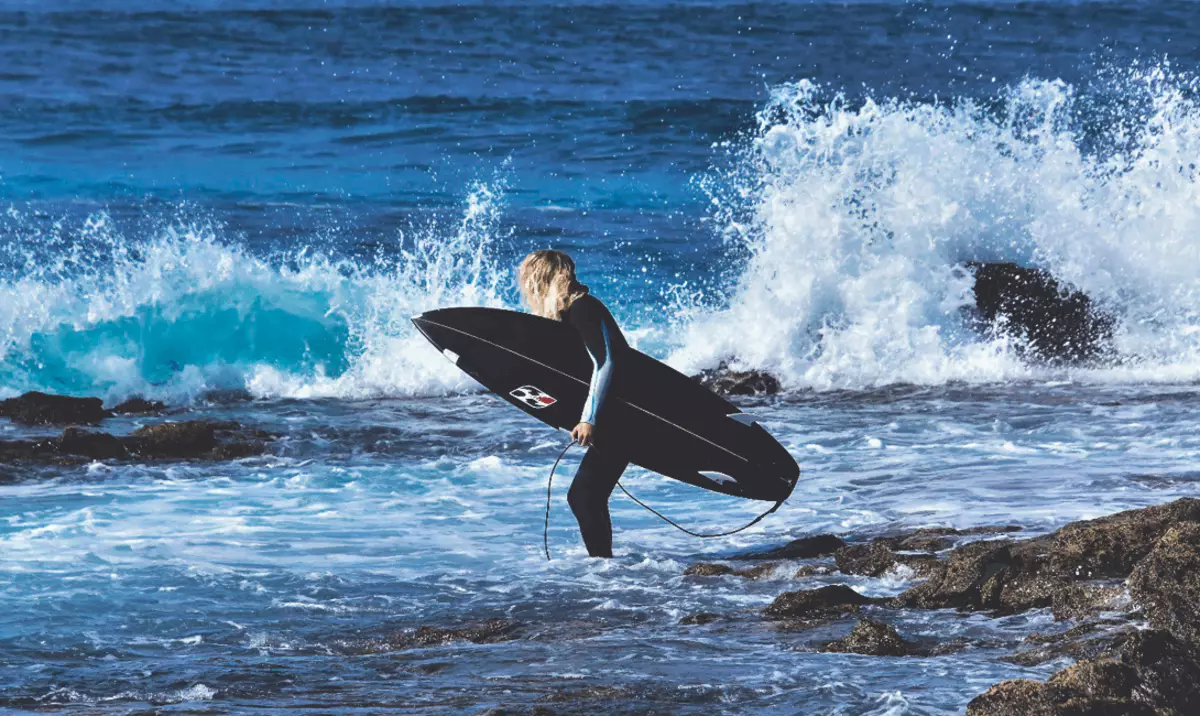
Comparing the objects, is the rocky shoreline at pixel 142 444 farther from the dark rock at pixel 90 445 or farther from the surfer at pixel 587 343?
the surfer at pixel 587 343

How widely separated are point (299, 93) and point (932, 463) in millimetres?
26209

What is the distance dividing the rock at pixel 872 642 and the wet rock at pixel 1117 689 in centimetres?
108

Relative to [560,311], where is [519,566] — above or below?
below

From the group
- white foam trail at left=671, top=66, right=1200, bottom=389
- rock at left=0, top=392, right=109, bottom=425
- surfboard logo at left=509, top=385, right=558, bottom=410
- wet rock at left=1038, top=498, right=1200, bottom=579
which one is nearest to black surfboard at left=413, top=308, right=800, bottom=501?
surfboard logo at left=509, top=385, right=558, bottom=410

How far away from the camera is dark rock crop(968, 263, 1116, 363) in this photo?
14.5 meters

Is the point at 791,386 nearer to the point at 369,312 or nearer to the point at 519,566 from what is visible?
the point at 369,312

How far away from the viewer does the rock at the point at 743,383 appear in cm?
1371

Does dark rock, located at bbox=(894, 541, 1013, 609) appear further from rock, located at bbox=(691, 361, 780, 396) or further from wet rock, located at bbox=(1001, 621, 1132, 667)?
rock, located at bbox=(691, 361, 780, 396)

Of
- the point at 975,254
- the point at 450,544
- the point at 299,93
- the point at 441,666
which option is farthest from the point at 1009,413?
the point at 299,93

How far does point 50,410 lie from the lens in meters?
11.9

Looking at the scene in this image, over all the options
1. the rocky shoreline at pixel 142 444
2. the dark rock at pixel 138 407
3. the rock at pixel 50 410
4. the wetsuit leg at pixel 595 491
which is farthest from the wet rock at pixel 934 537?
the dark rock at pixel 138 407

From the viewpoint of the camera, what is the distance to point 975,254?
16234 millimetres

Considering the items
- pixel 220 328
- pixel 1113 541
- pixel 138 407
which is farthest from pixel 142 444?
pixel 1113 541

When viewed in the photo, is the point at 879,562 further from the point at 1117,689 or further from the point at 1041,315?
the point at 1041,315
